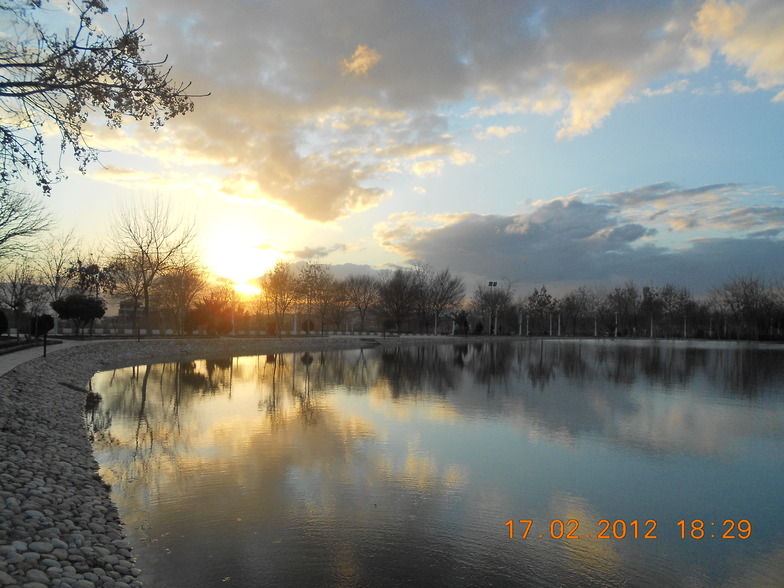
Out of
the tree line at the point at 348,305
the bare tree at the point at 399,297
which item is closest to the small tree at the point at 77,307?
the tree line at the point at 348,305

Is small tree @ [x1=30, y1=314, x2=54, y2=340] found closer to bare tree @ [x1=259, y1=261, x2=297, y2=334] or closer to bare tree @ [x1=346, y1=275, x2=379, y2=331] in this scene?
bare tree @ [x1=259, y1=261, x2=297, y2=334]

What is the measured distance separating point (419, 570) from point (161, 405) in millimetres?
11254

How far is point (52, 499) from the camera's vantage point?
605 cm

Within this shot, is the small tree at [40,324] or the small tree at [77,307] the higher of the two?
the small tree at [77,307]

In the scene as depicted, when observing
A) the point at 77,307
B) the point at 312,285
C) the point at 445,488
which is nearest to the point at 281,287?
the point at 312,285

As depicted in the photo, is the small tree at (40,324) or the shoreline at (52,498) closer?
the shoreline at (52,498)

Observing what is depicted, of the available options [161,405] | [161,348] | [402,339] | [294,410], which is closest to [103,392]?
[161,405]

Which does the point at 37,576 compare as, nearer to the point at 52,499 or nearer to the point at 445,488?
the point at 52,499

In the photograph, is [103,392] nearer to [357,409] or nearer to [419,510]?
[357,409]
